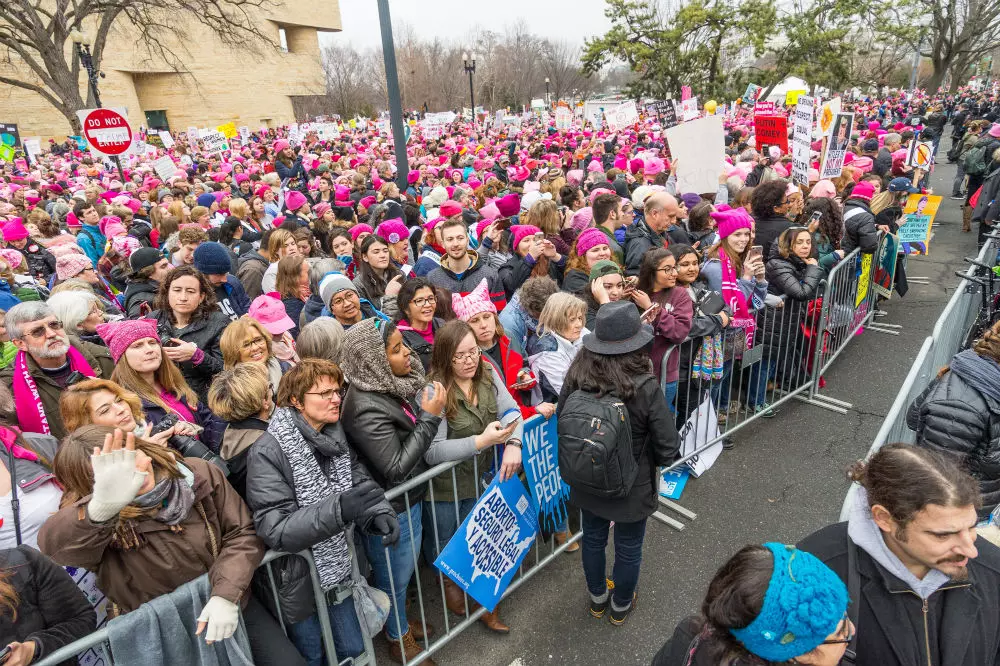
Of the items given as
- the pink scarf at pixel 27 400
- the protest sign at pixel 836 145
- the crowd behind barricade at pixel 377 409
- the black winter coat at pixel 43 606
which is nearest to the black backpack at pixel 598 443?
the crowd behind barricade at pixel 377 409

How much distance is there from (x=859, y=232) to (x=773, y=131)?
662 centimetres

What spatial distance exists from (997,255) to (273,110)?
186 feet

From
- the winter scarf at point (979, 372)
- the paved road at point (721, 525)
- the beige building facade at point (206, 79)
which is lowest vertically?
the paved road at point (721, 525)

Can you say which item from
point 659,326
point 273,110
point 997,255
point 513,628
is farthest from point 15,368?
point 273,110

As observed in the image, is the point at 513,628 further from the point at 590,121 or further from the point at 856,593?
the point at 590,121

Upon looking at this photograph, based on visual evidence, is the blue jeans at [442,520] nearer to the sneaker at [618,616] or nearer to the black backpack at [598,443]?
the black backpack at [598,443]

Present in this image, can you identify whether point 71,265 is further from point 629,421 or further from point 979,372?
point 979,372

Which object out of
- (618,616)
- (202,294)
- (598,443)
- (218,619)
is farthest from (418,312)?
(618,616)

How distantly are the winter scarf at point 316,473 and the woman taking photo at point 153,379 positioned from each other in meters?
0.89

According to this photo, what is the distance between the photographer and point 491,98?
56156mm

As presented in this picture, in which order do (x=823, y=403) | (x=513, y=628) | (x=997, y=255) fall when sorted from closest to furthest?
(x=513, y=628), (x=823, y=403), (x=997, y=255)

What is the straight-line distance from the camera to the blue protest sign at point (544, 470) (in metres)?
3.38

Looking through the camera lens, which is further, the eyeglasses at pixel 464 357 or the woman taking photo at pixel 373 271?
the woman taking photo at pixel 373 271

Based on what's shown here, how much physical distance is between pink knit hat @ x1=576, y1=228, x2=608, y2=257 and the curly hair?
2.97 m
